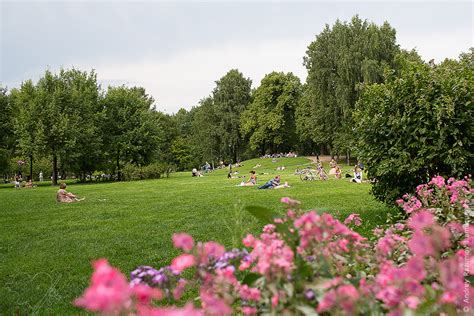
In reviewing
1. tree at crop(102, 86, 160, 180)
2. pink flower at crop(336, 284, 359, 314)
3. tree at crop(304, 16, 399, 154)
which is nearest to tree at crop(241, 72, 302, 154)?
tree at crop(304, 16, 399, 154)

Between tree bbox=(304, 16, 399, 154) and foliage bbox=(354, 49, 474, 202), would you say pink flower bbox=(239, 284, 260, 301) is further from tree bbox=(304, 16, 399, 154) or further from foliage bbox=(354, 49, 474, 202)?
tree bbox=(304, 16, 399, 154)

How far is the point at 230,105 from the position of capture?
65.7 metres

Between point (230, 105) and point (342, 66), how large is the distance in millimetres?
28120

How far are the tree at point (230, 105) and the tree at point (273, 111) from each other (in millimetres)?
2508

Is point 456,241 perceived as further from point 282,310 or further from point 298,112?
point 298,112

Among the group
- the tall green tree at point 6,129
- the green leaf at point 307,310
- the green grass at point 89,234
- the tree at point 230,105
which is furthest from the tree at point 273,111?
the green leaf at point 307,310

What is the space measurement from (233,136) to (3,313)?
60280mm

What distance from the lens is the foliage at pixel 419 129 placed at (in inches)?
304

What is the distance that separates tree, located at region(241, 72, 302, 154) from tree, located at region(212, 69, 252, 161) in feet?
8.23

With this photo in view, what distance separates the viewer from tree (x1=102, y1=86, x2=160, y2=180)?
3984 centimetres

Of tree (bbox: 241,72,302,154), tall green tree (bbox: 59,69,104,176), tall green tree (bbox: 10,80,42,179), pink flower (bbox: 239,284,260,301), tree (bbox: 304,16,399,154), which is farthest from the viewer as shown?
tree (bbox: 241,72,302,154)

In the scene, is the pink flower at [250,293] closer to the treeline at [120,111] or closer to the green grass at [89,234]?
the green grass at [89,234]

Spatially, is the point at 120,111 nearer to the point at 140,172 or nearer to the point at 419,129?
the point at 140,172

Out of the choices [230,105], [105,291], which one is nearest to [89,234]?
[105,291]
